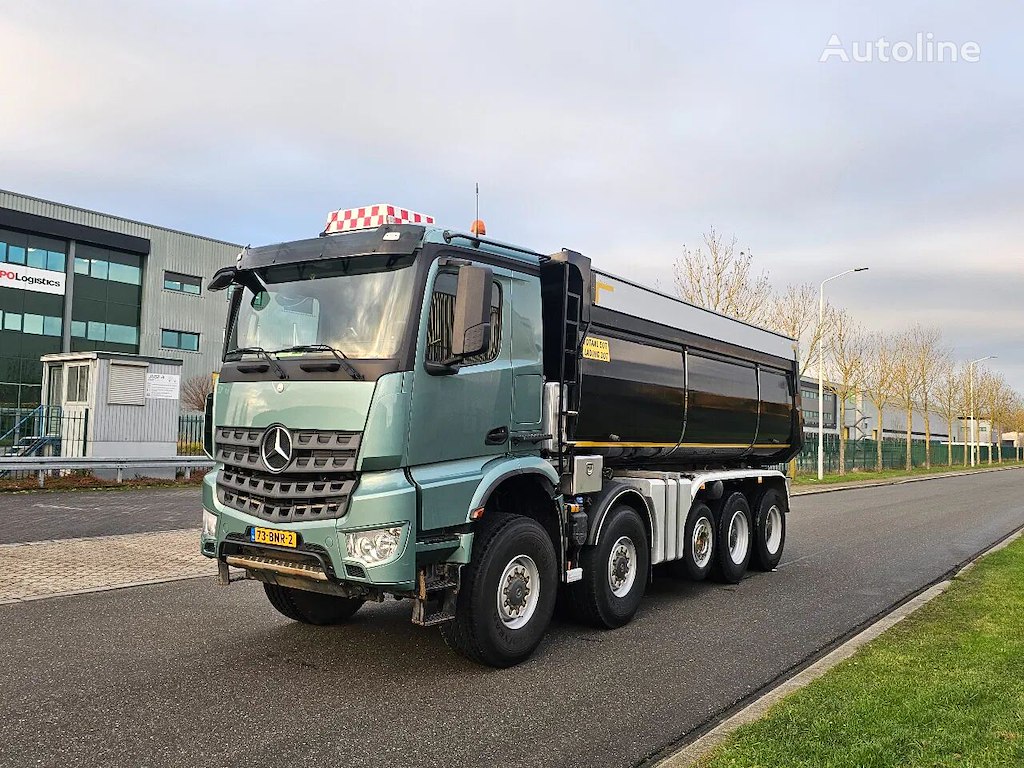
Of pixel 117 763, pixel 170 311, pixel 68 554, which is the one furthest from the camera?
pixel 170 311

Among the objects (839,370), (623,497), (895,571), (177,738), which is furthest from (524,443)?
(839,370)

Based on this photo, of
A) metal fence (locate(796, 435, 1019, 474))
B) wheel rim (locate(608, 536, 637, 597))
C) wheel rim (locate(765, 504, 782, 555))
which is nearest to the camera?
wheel rim (locate(608, 536, 637, 597))

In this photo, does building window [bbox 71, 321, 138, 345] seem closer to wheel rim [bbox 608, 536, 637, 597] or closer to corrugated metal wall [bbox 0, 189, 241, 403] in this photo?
corrugated metal wall [bbox 0, 189, 241, 403]

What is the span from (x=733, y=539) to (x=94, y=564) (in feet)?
24.2

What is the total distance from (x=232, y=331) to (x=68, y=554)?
5568 millimetres

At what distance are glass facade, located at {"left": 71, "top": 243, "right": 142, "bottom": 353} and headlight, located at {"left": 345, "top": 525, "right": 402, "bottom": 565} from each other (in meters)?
40.9

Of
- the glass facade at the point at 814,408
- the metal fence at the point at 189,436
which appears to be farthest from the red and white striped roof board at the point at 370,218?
the glass facade at the point at 814,408

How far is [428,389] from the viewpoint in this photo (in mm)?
5152

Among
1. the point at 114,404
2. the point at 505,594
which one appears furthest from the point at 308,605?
the point at 114,404

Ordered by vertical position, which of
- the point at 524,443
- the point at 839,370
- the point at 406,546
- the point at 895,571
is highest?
the point at 839,370

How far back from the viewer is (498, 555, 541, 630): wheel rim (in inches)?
218

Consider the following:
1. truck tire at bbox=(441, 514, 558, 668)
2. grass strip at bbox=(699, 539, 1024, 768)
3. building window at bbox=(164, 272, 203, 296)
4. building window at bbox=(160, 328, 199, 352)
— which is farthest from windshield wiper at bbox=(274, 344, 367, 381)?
building window at bbox=(164, 272, 203, 296)

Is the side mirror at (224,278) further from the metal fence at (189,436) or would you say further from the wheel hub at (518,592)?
the metal fence at (189,436)

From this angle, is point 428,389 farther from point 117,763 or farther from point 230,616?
point 230,616
